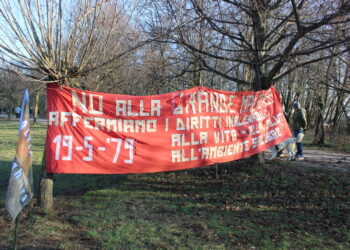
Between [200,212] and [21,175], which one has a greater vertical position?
[21,175]

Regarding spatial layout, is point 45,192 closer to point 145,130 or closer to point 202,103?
point 145,130

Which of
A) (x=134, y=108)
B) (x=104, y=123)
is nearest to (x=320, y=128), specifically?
(x=134, y=108)

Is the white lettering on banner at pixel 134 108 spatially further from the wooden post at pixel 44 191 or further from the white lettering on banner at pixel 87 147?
the wooden post at pixel 44 191

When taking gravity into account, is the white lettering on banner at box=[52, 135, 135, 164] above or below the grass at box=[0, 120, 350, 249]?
above

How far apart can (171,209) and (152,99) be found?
7.94 feet

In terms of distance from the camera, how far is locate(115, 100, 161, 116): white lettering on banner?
561 centimetres

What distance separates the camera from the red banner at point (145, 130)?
5.23m

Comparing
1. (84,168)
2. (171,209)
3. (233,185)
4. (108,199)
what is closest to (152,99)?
(84,168)

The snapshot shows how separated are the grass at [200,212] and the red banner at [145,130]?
102cm

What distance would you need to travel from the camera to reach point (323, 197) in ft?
21.5

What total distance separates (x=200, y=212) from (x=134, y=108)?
2586 mm

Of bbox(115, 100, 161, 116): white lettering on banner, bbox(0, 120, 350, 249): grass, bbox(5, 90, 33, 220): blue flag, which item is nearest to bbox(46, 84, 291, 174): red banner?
bbox(115, 100, 161, 116): white lettering on banner

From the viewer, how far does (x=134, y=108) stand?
18.8 feet

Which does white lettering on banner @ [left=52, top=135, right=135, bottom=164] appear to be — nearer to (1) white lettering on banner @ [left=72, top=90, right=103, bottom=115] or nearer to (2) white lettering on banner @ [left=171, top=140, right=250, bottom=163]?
(1) white lettering on banner @ [left=72, top=90, right=103, bottom=115]
